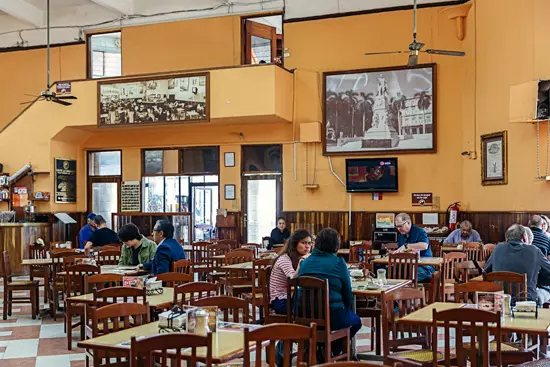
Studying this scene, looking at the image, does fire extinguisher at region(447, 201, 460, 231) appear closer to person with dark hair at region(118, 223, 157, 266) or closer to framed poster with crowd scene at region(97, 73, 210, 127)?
framed poster with crowd scene at region(97, 73, 210, 127)

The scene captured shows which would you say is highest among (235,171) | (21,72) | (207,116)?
(21,72)

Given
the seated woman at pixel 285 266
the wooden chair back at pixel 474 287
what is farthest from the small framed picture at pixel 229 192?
the wooden chair back at pixel 474 287

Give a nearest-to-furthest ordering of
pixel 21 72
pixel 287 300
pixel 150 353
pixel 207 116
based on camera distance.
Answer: pixel 150 353, pixel 287 300, pixel 207 116, pixel 21 72

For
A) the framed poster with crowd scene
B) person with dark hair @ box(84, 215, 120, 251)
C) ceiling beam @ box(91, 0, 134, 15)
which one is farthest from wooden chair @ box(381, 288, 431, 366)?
ceiling beam @ box(91, 0, 134, 15)

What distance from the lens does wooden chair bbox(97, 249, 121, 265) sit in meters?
9.18

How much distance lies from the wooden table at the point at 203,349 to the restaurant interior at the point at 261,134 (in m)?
3.68

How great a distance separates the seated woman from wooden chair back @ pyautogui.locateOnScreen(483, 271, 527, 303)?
1.63 m

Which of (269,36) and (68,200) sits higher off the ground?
(269,36)

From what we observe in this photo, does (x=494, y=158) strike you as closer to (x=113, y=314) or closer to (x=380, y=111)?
(x=380, y=111)

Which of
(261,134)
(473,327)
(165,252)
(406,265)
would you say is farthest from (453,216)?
(473,327)

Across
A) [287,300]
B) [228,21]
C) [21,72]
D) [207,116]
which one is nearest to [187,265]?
[287,300]

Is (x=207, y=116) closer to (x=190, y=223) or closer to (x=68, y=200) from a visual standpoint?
(x=190, y=223)

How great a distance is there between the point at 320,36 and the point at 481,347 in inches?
446

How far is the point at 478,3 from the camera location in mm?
13125
